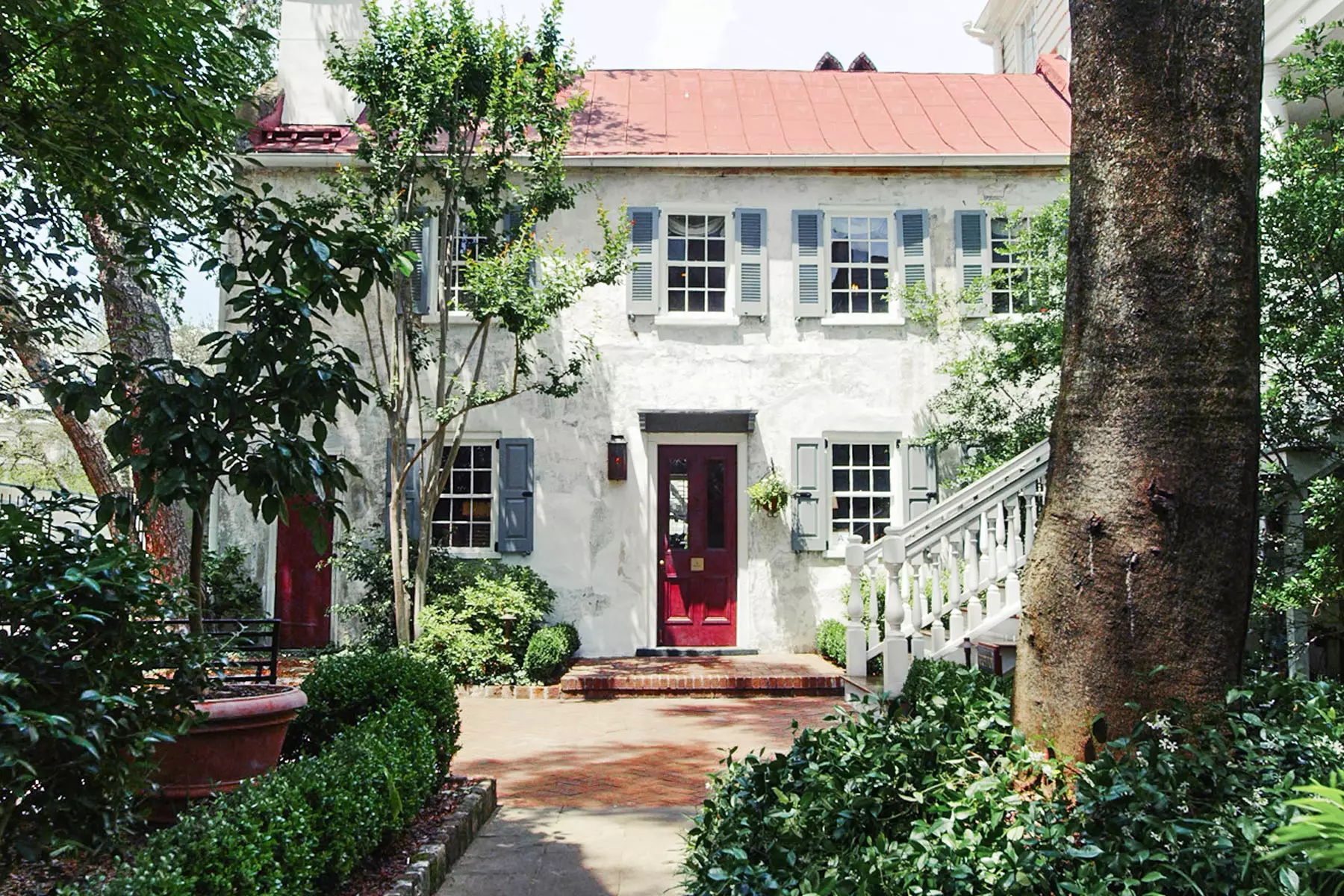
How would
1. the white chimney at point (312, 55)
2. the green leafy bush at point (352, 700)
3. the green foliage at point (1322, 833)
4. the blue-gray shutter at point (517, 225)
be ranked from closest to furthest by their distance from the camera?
the green foliage at point (1322, 833), the green leafy bush at point (352, 700), the blue-gray shutter at point (517, 225), the white chimney at point (312, 55)

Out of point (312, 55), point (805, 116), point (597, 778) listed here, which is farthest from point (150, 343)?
point (805, 116)

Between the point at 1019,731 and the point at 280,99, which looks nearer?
the point at 1019,731

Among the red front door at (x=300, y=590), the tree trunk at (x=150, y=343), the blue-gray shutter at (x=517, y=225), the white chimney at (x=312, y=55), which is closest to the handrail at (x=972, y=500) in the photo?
the blue-gray shutter at (x=517, y=225)

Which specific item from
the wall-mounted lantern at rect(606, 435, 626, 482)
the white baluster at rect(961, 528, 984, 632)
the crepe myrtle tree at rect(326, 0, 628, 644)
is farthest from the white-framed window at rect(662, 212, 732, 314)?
the white baluster at rect(961, 528, 984, 632)

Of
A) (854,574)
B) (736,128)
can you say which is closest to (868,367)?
(736,128)

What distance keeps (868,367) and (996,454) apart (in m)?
1.97

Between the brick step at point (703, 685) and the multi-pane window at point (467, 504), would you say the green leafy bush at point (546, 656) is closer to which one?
the brick step at point (703, 685)

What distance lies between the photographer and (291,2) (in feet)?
48.6

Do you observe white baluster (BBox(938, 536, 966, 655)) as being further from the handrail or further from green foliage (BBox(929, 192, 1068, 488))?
green foliage (BBox(929, 192, 1068, 488))

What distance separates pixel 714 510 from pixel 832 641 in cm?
215

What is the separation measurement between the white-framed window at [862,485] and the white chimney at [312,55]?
25.3 feet

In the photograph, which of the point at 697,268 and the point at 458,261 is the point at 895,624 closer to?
the point at 697,268

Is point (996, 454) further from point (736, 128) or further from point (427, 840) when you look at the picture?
point (427, 840)

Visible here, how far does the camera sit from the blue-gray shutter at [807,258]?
13.7 metres
